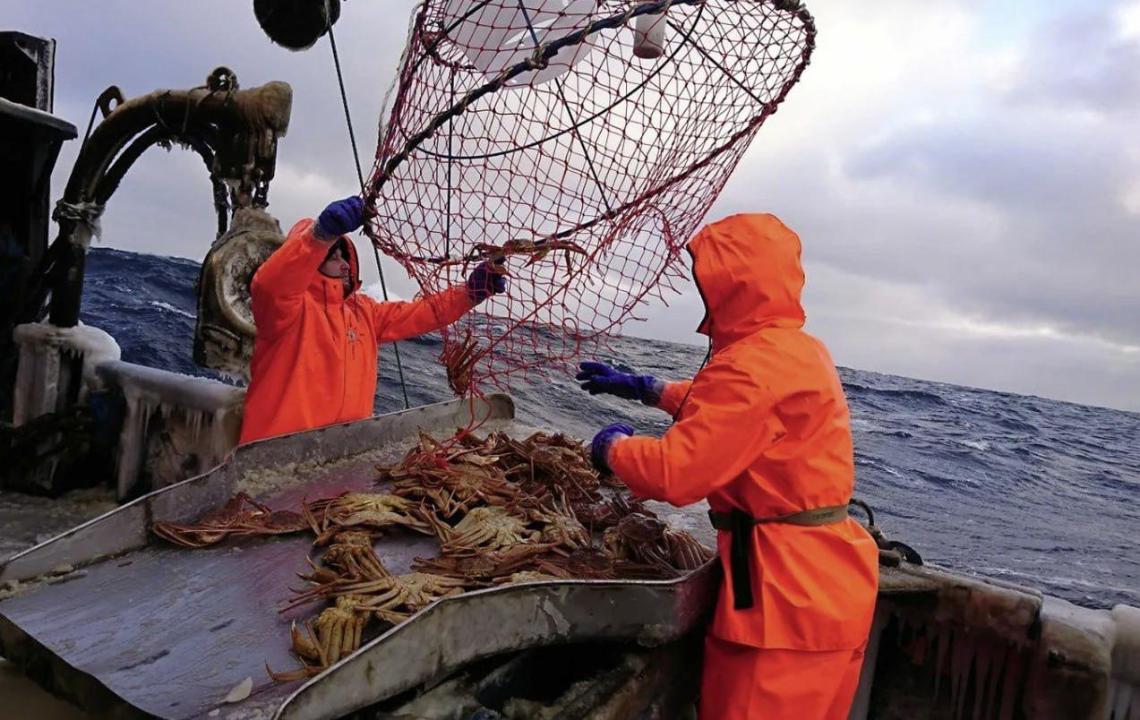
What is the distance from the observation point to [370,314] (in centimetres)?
429

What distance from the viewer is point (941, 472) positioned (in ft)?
68.6

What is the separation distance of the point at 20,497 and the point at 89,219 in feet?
7.82

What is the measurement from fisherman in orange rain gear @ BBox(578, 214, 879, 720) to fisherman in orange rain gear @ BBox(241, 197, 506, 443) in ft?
4.24

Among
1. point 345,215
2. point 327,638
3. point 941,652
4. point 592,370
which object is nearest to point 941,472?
point 941,652

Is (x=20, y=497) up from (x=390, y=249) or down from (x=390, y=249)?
down

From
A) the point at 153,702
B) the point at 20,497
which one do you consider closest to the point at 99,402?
the point at 20,497

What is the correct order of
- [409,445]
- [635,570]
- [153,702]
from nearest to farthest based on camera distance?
1. [153,702]
2. [635,570]
3. [409,445]

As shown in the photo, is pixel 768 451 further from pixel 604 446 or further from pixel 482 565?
pixel 482 565

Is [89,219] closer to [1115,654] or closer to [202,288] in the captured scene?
[202,288]

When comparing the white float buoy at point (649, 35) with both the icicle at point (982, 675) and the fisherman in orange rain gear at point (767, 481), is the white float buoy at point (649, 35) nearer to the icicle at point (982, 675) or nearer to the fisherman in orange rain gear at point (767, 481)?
the fisherman in orange rain gear at point (767, 481)

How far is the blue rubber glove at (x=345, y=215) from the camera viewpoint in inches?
127

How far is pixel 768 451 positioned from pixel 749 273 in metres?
0.58

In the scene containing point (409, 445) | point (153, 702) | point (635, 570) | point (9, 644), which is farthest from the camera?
point (409, 445)

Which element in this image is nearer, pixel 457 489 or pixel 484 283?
pixel 457 489
